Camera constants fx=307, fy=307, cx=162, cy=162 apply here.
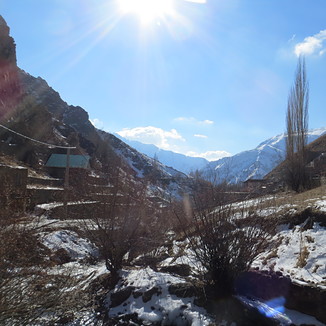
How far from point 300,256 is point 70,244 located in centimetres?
726

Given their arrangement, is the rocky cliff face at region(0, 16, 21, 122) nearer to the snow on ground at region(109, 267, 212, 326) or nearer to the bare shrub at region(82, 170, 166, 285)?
the bare shrub at region(82, 170, 166, 285)

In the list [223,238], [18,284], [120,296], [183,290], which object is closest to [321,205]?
[223,238]

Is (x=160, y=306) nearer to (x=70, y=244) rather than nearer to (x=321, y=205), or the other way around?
(x=321, y=205)

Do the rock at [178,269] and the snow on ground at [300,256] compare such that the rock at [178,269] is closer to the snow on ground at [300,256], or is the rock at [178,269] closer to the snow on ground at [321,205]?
the snow on ground at [300,256]

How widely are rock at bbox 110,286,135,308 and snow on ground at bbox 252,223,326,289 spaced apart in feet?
8.10

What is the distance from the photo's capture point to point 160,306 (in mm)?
5098

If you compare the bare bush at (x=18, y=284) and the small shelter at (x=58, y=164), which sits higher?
the small shelter at (x=58, y=164)

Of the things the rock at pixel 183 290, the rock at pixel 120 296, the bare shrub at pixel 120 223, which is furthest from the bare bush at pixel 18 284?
the bare shrub at pixel 120 223

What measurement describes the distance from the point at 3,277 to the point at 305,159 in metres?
Answer: 18.6

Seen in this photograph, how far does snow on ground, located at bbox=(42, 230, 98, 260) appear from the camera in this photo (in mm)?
9555

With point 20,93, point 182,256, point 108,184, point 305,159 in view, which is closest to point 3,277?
point 108,184

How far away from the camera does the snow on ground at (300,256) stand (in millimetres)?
5168

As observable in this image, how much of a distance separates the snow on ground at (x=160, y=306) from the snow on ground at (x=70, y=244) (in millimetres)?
3947

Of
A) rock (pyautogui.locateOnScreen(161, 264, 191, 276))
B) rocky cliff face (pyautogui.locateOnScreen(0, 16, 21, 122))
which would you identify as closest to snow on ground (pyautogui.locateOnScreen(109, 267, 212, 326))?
rock (pyautogui.locateOnScreen(161, 264, 191, 276))
